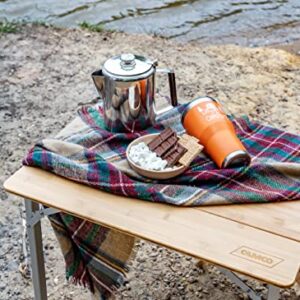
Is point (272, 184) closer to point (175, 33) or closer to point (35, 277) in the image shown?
point (35, 277)

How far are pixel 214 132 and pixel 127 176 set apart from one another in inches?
9.2

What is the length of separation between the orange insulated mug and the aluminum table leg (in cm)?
43

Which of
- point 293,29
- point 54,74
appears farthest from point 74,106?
point 293,29

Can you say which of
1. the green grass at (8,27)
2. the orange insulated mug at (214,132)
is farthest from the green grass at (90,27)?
the orange insulated mug at (214,132)

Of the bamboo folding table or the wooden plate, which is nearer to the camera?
the bamboo folding table

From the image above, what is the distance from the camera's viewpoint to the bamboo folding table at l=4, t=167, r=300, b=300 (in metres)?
1.27

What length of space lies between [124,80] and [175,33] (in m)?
2.53

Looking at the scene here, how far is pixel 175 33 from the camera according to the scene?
3982 mm

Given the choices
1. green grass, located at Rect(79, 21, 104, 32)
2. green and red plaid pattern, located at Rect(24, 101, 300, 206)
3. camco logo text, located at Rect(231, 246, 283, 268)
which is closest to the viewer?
camco logo text, located at Rect(231, 246, 283, 268)

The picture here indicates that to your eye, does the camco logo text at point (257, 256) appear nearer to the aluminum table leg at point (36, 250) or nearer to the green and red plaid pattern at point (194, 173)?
the green and red plaid pattern at point (194, 173)

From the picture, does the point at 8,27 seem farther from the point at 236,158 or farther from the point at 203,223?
the point at 203,223

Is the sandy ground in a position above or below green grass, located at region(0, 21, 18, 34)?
below

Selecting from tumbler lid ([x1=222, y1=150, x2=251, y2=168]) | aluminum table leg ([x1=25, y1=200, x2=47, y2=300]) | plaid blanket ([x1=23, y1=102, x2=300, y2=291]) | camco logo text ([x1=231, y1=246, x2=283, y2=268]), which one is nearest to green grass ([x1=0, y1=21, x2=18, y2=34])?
plaid blanket ([x1=23, y1=102, x2=300, y2=291])

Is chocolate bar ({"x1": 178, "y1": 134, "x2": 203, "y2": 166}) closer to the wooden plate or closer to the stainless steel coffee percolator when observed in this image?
the wooden plate
